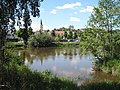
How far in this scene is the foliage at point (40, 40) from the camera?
3198 inches

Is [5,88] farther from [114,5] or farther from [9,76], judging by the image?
[114,5]

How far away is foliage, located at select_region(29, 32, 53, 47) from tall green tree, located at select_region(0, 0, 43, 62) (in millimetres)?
64918

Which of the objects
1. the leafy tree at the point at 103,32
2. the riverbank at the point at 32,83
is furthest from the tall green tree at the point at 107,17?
the riverbank at the point at 32,83

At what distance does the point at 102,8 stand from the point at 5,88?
20510 mm

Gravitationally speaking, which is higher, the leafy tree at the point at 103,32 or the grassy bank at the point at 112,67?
the leafy tree at the point at 103,32

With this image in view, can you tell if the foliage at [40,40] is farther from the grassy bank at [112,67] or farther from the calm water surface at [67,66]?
the grassy bank at [112,67]

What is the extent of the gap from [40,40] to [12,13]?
67.7 metres

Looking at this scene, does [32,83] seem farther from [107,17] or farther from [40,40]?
[40,40]

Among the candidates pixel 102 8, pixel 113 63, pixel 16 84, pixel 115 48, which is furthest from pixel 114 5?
pixel 16 84

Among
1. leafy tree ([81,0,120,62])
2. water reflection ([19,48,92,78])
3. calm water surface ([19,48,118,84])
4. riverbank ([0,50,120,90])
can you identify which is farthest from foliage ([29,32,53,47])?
riverbank ([0,50,120,90])

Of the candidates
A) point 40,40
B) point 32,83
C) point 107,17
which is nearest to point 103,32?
point 107,17

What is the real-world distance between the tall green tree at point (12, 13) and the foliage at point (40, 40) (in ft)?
213

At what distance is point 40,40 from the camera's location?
272 ft

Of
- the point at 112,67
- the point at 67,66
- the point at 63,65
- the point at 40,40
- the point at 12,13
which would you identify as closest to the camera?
the point at 12,13
